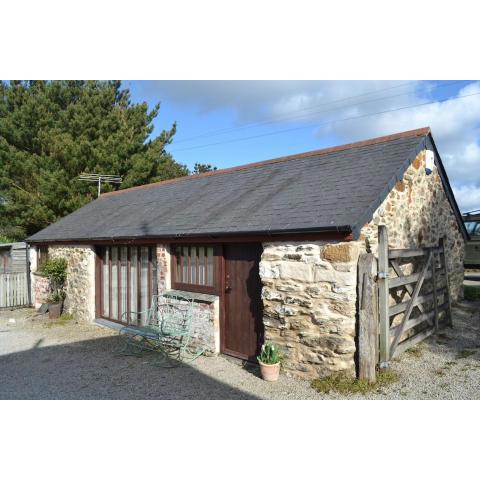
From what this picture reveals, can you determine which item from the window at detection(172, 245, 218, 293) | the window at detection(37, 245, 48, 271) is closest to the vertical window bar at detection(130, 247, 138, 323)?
the window at detection(172, 245, 218, 293)

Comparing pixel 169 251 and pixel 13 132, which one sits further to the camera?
pixel 13 132

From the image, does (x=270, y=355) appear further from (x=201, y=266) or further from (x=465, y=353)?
(x=465, y=353)

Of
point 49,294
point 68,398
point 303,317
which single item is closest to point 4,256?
point 49,294

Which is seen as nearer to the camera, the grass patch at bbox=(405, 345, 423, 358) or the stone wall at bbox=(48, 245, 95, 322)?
the grass patch at bbox=(405, 345, 423, 358)

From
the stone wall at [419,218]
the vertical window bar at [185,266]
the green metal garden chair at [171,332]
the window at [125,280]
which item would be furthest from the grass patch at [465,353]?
the window at [125,280]

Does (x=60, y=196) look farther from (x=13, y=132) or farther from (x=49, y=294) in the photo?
(x=49, y=294)

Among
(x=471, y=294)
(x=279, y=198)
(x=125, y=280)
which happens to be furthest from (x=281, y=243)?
(x=471, y=294)

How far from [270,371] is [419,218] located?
14.4 ft

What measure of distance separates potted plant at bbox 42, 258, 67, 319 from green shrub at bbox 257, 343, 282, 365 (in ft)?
26.3

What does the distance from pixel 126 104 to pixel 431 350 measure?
21.4m

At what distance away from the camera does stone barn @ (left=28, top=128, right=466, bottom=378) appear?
18.6 ft

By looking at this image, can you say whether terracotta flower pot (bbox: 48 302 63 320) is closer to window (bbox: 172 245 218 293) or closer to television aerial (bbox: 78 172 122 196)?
window (bbox: 172 245 218 293)

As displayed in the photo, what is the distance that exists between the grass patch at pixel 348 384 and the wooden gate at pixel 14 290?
12.2 meters

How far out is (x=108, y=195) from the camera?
51.9ft
